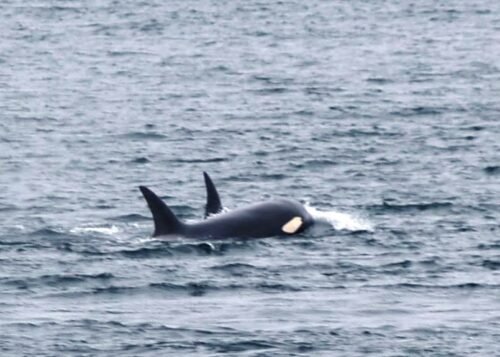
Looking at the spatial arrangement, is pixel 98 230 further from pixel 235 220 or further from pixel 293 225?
pixel 293 225

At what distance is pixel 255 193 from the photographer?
3603cm

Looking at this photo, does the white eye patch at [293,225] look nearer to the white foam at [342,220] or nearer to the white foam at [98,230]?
the white foam at [342,220]

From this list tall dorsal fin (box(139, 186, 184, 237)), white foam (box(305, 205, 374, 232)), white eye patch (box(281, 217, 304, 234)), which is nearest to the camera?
tall dorsal fin (box(139, 186, 184, 237))

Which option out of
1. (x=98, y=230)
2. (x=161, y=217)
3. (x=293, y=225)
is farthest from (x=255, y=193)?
(x=161, y=217)

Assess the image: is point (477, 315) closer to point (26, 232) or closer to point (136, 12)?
point (26, 232)

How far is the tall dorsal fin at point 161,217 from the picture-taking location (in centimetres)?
3045

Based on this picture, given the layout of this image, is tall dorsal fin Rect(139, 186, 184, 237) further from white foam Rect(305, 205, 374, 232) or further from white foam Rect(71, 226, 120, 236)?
white foam Rect(305, 205, 374, 232)

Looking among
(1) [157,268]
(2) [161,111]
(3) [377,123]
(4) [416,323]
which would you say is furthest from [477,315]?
(2) [161,111]

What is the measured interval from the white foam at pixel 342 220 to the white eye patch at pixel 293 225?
27.4 inches

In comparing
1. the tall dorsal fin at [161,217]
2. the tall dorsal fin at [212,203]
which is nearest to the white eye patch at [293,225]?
the tall dorsal fin at [212,203]

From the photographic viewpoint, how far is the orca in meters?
30.8

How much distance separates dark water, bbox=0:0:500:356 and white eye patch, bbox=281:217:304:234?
0.33 m

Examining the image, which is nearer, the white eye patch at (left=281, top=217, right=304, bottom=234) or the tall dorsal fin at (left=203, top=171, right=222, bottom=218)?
the white eye patch at (left=281, top=217, right=304, bottom=234)

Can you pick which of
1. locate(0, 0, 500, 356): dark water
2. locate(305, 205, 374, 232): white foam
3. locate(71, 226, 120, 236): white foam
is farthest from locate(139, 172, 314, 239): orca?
locate(71, 226, 120, 236): white foam
